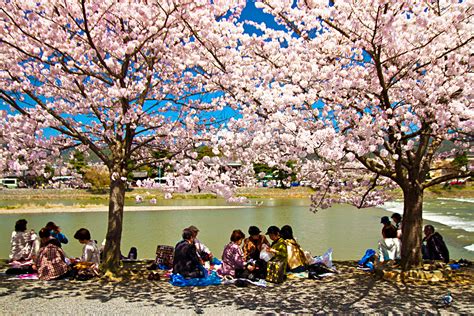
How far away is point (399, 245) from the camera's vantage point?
7.44 metres

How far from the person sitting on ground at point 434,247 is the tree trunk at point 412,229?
0.78 meters

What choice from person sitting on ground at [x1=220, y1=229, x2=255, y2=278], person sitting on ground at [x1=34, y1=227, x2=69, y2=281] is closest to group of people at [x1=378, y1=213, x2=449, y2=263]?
person sitting on ground at [x1=220, y1=229, x2=255, y2=278]

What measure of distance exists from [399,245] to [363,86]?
3.28 meters

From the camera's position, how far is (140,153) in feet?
31.5

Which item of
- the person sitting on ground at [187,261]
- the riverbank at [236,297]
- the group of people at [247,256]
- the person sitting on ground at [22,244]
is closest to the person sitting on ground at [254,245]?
the group of people at [247,256]

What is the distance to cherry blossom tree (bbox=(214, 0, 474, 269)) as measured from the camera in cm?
529

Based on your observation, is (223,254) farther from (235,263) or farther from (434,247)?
(434,247)

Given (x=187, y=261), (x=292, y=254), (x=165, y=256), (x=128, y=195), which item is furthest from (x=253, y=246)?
(x=128, y=195)

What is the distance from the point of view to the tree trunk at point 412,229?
6949 millimetres

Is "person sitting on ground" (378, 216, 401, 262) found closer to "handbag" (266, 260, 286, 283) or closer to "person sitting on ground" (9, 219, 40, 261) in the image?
"handbag" (266, 260, 286, 283)

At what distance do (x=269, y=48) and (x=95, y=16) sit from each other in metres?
2.93

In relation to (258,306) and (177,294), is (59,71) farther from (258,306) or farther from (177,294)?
(258,306)

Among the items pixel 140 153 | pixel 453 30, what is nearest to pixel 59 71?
pixel 140 153

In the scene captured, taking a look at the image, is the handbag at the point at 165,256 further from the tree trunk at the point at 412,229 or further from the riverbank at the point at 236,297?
the tree trunk at the point at 412,229
